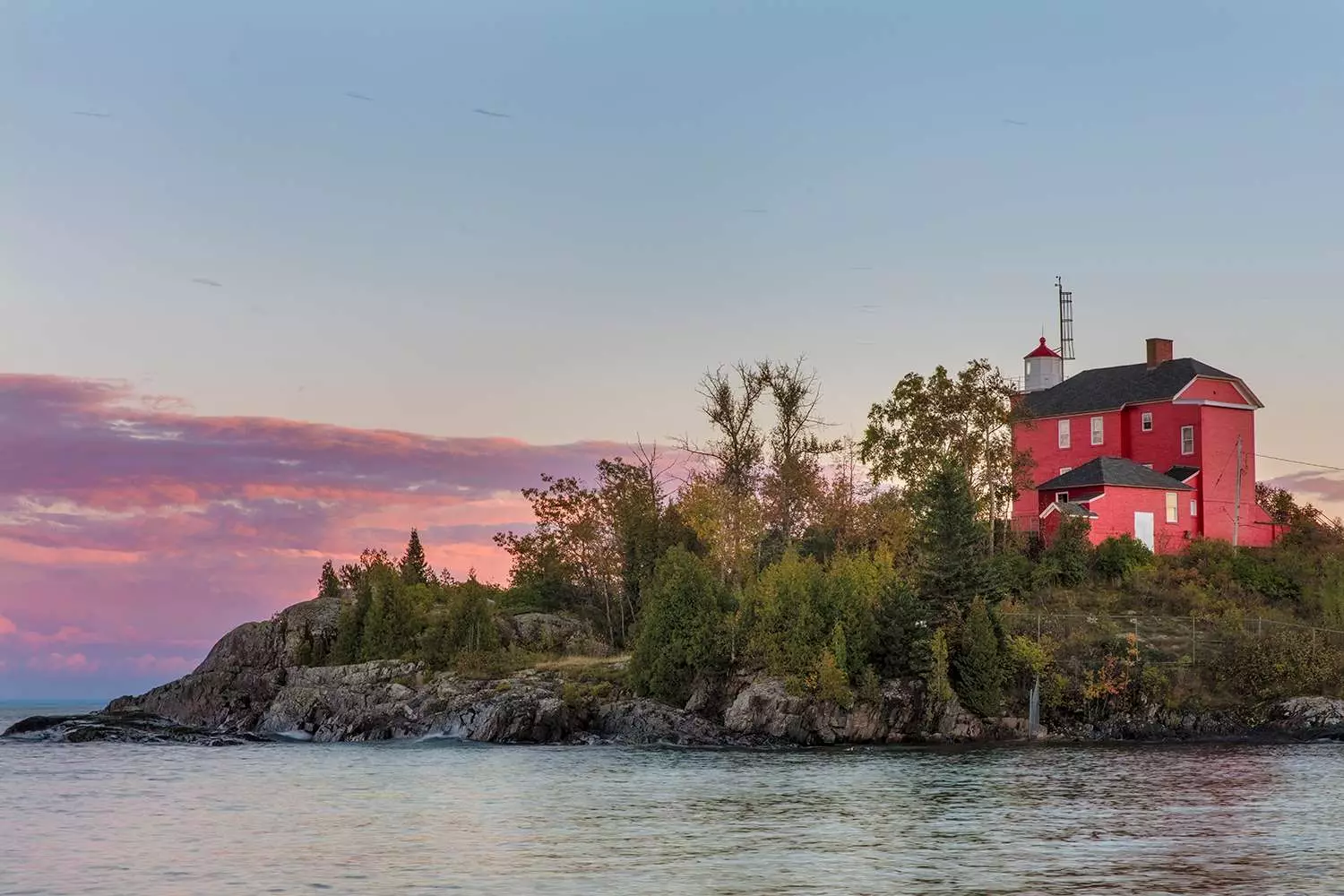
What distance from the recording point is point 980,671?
5853 cm

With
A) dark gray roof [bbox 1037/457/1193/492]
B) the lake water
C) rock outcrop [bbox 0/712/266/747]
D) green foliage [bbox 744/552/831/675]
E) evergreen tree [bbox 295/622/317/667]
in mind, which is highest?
dark gray roof [bbox 1037/457/1193/492]

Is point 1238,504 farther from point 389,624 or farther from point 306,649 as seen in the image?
point 306,649

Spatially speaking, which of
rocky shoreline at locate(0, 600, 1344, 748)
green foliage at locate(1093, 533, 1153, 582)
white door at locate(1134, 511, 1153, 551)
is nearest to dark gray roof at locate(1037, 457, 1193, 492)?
white door at locate(1134, 511, 1153, 551)

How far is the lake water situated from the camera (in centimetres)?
2356

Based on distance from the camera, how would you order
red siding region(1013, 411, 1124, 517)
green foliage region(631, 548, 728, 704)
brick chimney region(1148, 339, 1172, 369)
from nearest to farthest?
green foliage region(631, 548, 728, 704)
red siding region(1013, 411, 1124, 517)
brick chimney region(1148, 339, 1172, 369)

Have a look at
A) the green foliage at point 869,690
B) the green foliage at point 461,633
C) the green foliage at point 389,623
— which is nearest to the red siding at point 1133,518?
the green foliage at point 869,690

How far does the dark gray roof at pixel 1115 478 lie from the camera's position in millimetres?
79562

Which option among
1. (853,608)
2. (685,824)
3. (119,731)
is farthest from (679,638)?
(685,824)

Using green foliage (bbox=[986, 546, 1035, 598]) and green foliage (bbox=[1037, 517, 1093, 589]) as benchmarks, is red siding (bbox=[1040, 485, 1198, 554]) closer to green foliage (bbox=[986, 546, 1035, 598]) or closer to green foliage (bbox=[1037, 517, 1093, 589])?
green foliage (bbox=[1037, 517, 1093, 589])

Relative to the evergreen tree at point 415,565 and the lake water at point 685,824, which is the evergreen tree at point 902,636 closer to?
the lake water at point 685,824

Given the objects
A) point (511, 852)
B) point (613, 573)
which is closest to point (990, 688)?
point (613, 573)

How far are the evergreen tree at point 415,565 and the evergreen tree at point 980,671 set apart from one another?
37687 mm

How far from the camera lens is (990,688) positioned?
2308 inches

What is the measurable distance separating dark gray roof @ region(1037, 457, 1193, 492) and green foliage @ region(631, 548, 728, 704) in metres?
28.9
